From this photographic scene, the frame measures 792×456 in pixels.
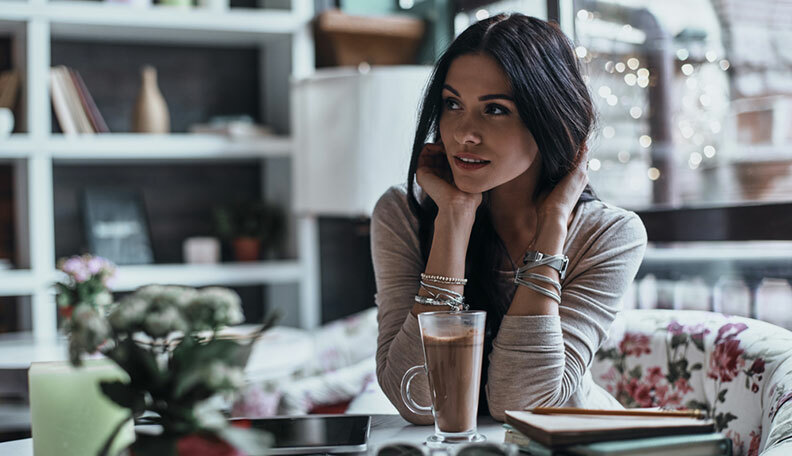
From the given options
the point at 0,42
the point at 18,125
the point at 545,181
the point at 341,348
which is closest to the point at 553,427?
the point at 545,181

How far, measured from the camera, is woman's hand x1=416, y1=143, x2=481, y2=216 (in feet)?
4.27

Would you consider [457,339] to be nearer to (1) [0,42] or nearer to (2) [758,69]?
(2) [758,69]

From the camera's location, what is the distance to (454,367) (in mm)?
893

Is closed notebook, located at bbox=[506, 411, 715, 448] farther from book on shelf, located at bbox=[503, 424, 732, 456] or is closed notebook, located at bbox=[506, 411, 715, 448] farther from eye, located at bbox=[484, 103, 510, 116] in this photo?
eye, located at bbox=[484, 103, 510, 116]

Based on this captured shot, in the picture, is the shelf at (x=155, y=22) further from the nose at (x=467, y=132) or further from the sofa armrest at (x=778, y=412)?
the sofa armrest at (x=778, y=412)

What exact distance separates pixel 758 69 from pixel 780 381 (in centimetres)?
90

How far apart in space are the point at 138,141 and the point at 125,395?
7.90 ft

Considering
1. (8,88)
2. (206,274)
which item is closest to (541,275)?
(206,274)

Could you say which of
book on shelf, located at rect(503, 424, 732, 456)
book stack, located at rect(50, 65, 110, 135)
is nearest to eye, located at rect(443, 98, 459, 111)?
book on shelf, located at rect(503, 424, 732, 456)

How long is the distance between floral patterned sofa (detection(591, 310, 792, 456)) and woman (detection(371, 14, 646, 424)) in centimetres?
18

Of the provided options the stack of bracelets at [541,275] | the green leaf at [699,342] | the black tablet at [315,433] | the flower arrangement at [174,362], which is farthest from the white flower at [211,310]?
the green leaf at [699,342]

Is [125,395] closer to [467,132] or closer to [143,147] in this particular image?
[467,132]

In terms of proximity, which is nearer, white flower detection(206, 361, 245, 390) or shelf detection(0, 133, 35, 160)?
white flower detection(206, 361, 245, 390)

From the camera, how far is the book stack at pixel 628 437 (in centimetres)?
73
